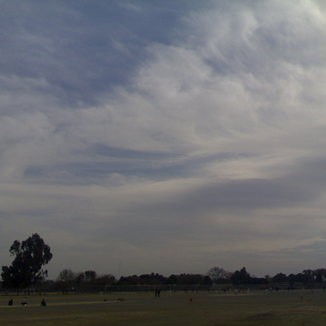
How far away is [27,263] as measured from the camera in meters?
124

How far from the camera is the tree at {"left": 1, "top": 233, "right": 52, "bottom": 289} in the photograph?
122 meters

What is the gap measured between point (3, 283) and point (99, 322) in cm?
9984

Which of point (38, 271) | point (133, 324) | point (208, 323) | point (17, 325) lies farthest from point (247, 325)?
point (38, 271)

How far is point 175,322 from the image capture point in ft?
101

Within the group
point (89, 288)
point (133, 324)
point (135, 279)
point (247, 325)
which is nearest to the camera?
point (247, 325)

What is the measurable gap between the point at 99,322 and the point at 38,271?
3902 inches

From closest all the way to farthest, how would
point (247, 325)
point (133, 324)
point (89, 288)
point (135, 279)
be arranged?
point (247, 325), point (133, 324), point (89, 288), point (135, 279)

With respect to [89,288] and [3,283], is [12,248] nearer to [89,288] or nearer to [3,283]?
[3,283]

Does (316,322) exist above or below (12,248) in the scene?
below

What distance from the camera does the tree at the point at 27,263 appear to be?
402 ft

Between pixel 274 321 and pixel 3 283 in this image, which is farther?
pixel 3 283

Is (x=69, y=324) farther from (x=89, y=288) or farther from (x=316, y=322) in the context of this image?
(x=89, y=288)

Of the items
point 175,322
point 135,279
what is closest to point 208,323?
point 175,322

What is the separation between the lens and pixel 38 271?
413 feet
